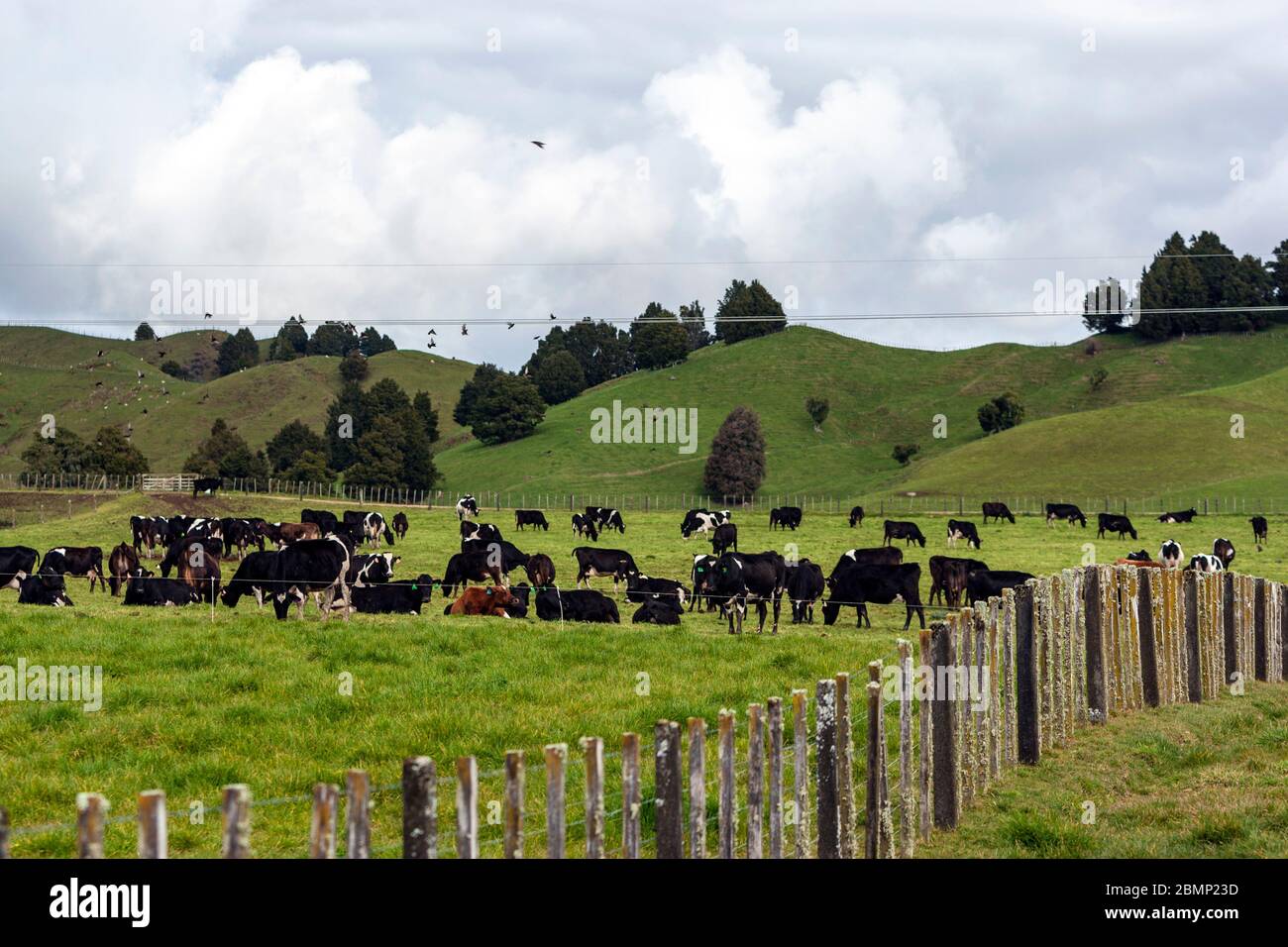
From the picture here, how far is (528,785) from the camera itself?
11.8 m

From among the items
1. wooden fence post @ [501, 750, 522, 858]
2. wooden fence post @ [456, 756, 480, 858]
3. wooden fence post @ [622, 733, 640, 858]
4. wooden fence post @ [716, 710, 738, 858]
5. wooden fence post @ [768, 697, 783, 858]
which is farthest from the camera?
wooden fence post @ [768, 697, 783, 858]

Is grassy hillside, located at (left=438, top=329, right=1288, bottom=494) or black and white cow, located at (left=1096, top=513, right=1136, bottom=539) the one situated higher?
grassy hillside, located at (left=438, top=329, right=1288, bottom=494)

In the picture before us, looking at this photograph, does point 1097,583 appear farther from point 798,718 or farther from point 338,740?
point 338,740

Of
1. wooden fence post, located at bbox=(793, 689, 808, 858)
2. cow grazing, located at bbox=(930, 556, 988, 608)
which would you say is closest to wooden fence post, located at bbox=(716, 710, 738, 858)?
wooden fence post, located at bbox=(793, 689, 808, 858)

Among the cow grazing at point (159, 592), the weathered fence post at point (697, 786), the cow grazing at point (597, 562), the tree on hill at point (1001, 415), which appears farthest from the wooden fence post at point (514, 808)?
the tree on hill at point (1001, 415)

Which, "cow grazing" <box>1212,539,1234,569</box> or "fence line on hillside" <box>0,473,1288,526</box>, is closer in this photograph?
"cow grazing" <box>1212,539,1234,569</box>

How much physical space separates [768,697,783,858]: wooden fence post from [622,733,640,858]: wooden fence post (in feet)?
5.01

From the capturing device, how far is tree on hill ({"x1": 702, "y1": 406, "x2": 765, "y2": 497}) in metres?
122

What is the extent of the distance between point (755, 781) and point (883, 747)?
2146 millimetres

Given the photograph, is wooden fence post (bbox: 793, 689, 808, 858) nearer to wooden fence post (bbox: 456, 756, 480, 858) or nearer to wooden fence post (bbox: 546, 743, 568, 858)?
wooden fence post (bbox: 546, 743, 568, 858)

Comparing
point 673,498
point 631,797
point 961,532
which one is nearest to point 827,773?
point 631,797

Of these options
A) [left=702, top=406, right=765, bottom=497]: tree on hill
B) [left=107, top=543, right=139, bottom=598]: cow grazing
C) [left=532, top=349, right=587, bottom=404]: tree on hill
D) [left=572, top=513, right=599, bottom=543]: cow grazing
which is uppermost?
[left=532, top=349, right=587, bottom=404]: tree on hill
